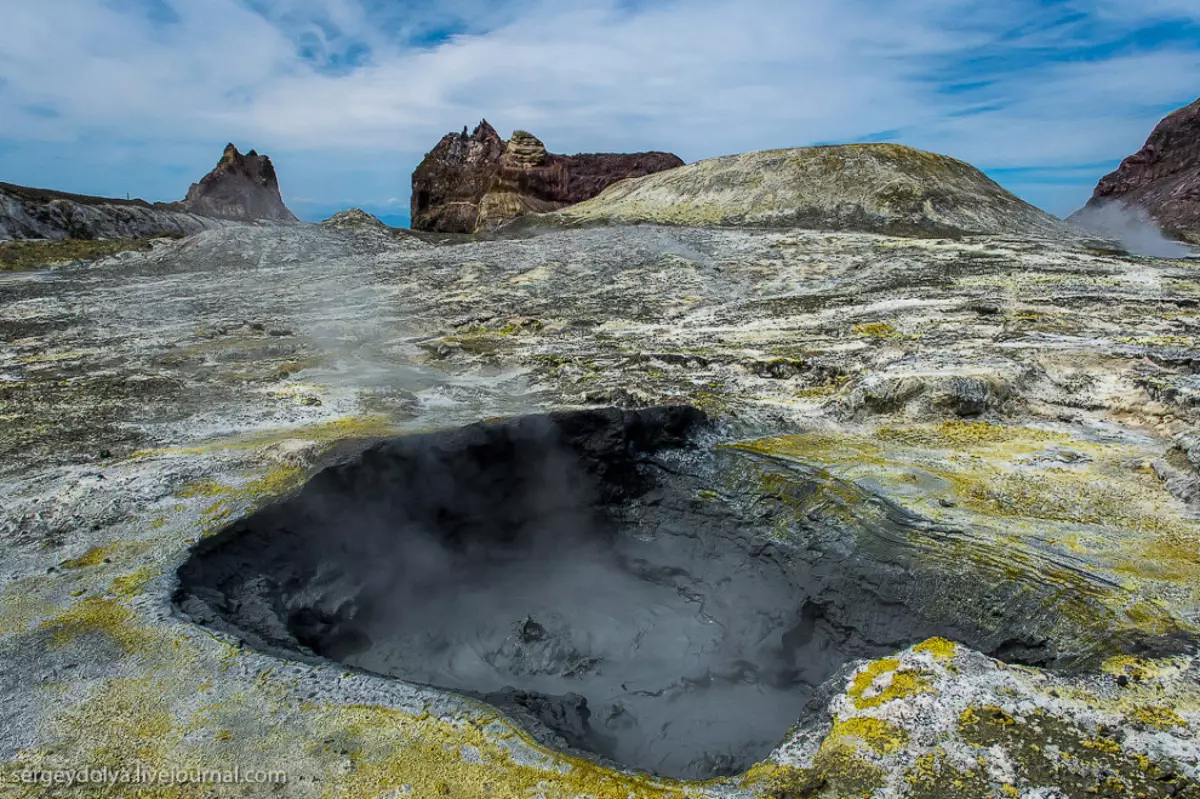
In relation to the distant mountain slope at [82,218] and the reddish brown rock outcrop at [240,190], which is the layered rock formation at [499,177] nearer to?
the reddish brown rock outcrop at [240,190]

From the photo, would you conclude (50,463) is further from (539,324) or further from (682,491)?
(539,324)

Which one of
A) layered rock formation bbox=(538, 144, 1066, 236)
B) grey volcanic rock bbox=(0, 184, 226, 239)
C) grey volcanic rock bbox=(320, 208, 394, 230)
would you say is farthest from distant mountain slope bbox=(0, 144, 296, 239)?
layered rock formation bbox=(538, 144, 1066, 236)

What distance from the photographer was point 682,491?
6449mm

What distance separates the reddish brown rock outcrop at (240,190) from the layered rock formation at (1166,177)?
193 feet

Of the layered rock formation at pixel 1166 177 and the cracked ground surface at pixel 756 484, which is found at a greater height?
the layered rock formation at pixel 1166 177

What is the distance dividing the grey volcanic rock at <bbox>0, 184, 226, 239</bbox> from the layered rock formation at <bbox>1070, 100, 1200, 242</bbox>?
175ft

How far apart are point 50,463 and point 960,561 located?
739cm

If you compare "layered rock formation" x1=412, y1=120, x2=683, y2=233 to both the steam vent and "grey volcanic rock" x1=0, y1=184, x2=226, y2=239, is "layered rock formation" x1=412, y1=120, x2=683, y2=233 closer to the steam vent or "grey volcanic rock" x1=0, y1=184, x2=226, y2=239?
"grey volcanic rock" x1=0, y1=184, x2=226, y2=239

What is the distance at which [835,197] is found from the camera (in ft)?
71.8

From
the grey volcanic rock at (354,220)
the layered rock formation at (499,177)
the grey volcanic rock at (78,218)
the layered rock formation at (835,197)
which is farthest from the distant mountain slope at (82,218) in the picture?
the layered rock formation at (835,197)

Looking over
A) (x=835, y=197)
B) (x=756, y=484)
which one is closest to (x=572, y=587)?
(x=756, y=484)

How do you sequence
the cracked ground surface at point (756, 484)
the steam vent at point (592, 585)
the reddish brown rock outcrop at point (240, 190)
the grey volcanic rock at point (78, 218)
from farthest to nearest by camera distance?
the reddish brown rock outcrop at point (240, 190), the grey volcanic rock at point (78, 218), the steam vent at point (592, 585), the cracked ground surface at point (756, 484)

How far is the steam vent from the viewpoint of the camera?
455 cm

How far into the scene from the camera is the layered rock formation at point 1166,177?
43250mm
